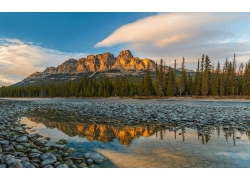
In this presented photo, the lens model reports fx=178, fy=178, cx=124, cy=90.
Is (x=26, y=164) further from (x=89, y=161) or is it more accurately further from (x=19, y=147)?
(x=19, y=147)

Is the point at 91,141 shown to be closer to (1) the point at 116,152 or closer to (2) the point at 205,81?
(1) the point at 116,152

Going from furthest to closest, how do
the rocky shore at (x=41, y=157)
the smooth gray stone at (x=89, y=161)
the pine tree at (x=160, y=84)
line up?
the pine tree at (x=160, y=84), the smooth gray stone at (x=89, y=161), the rocky shore at (x=41, y=157)

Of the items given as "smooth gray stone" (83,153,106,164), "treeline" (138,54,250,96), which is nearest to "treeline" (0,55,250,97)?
"treeline" (138,54,250,96)

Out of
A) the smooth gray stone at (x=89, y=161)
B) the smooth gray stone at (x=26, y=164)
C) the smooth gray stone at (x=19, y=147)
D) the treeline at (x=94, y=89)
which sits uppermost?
the treeline at (x=94, y=89)

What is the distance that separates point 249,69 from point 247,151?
220 ft

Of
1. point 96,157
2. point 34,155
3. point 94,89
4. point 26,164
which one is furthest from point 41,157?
point 94,89

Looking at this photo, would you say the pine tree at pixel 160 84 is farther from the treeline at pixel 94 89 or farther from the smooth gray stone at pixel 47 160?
the smooth gray stone at pixel 47 160

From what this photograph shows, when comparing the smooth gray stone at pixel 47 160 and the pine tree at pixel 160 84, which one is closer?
the smooth gray stone at pixel 47 160

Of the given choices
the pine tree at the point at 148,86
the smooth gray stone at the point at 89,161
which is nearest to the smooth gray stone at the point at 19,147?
the smooth gray stone at the point at 89,161

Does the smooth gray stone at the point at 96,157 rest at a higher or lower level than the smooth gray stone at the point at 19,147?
lower

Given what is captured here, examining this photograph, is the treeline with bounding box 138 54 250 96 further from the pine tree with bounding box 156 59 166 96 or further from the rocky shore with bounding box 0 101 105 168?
the rocky shore with bounding box 0 101 105 168

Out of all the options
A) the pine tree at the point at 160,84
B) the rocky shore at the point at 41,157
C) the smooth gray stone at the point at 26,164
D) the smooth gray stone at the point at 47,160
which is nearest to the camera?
the smooth gray stone at the point at 26,164

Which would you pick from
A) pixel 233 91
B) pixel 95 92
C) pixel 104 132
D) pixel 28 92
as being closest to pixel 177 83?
pixel 233 91

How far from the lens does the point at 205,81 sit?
6216cm
